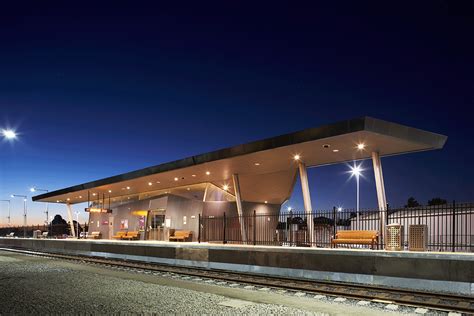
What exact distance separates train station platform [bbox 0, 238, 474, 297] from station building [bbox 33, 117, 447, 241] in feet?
9.29

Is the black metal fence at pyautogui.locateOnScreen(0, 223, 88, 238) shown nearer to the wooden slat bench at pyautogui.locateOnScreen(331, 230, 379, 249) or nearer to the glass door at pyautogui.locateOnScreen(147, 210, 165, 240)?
the glass door at pyautogui.locateOnScreen(147, 210, 165, 240)

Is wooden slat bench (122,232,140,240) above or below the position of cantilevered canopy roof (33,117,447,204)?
below

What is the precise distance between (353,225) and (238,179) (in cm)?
904

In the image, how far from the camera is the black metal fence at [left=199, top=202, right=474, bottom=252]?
15109mm

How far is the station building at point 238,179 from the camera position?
18.5 meters

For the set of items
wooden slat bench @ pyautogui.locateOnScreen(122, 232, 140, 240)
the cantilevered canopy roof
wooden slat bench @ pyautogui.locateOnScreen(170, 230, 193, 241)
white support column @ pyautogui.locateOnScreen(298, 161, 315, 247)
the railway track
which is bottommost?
wooden slat bench @ pyautogui.locateOnScreen(122, 232, 140, 240)

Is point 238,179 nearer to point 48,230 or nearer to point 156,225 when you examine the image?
point 156,225

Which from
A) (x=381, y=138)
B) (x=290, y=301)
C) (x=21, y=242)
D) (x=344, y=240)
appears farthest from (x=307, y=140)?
(x=21, y=242)

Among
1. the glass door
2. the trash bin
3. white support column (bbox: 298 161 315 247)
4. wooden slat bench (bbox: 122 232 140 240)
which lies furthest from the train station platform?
wooden slat bench (bbox: 122 232 140 240)

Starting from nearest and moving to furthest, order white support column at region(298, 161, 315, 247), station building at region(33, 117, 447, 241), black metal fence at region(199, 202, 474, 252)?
black metal fence at region(199, 202, 474, 252), station building at region(33, 117, 447, 241), white support column at region(298, 161, 315, 247)

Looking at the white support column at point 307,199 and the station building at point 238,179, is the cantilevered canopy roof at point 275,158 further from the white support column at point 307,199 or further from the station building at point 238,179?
the white support column at point 307,199

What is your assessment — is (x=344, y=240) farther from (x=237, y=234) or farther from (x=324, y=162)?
(x=237, y=234)

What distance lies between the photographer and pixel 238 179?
3083cm

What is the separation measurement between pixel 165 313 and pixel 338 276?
23.4ft
